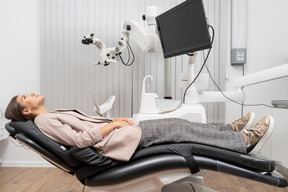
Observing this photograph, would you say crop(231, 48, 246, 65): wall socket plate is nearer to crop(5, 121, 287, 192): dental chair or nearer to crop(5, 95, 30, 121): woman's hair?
crop(5, 121, 287, 192): dental chair

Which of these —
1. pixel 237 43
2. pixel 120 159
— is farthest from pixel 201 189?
pixel 237 43

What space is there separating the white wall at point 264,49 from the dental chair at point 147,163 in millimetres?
1450

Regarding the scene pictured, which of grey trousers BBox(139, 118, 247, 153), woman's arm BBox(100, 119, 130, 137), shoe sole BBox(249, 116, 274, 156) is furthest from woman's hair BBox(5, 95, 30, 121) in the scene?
shoe sole BBox(249, 116, 274, 156)

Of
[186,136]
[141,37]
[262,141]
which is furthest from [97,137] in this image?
[141,37]

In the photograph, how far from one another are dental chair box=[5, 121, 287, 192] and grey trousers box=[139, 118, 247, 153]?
47mm

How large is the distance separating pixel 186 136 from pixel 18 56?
7.16 ft

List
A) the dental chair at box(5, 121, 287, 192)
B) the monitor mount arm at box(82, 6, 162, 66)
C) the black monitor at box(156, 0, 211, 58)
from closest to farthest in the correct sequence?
1. the dental chair at box(5, 121, 287, 192)
2. the black monitor at box(156, 0, 211, 58)
3. the monitor mount arm at box(82, 6, 162, 66)

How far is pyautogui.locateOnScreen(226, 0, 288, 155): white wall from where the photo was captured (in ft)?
7.38

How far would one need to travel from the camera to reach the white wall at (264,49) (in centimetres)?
225

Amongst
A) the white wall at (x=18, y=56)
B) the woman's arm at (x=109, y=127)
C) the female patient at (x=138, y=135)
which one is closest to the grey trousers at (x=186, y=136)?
the female patient at (x=138, y=135)

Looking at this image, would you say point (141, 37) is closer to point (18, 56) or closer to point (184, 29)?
point (184, 29)

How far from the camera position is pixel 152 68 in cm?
240

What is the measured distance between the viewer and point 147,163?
39.2 inches

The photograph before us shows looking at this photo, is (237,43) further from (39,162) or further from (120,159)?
(39,162)
